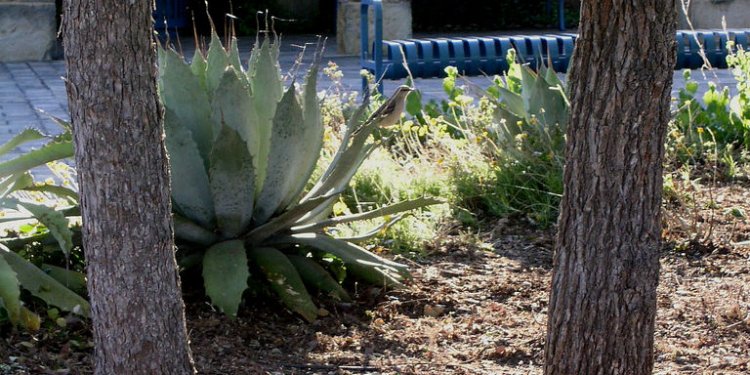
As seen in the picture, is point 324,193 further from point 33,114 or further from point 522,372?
point 33,114

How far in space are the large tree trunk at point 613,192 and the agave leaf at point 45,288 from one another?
155 cm

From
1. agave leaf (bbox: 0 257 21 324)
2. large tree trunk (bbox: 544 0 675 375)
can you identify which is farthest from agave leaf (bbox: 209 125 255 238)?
large tree trunk (bbox: 544 0 675 375)

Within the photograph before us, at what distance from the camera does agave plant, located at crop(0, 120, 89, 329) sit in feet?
10.3

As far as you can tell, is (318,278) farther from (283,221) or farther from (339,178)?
(339,178)

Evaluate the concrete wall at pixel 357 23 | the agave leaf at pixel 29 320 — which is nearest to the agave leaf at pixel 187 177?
the agave leaf at pixel 29 320

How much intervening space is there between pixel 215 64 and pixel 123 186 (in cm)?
160

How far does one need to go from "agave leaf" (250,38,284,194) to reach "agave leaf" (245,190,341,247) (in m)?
0.15

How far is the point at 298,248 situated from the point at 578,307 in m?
1.68

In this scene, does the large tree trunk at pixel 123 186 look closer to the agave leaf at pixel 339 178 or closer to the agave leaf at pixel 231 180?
the agave leaf at pixel 231 180

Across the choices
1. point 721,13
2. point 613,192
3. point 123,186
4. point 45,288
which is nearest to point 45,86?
point 45,288

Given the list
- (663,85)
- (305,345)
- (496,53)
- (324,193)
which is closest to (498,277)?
(324,193)

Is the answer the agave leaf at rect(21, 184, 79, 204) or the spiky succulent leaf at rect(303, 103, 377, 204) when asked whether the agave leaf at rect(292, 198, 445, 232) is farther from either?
the agave leaf at rect(21, 184, 79, 204)

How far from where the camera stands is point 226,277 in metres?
3.46

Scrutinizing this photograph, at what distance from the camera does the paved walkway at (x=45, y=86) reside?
7750 mm
